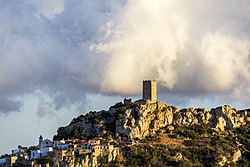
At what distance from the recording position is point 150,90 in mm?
131500

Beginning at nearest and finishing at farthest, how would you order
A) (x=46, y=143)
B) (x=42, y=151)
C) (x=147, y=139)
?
(x=42, y=151)
(x=147, y=139)
(x=46, y=143)

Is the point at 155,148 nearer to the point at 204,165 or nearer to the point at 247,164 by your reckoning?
the point at 204,165

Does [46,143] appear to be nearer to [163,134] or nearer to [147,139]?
[147,139]

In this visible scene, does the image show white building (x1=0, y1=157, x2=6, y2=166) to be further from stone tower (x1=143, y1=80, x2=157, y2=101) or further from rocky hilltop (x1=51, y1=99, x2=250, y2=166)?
stone tower (x1=143, y1=80, x2=157, y2=101)

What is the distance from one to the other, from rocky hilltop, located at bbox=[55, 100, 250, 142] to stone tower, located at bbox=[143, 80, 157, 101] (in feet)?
10.8

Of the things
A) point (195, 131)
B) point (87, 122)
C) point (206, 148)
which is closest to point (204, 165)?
point (206, 148)

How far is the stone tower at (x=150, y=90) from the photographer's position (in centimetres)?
13112

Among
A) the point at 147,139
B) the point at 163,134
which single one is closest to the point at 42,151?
the point at 147,139

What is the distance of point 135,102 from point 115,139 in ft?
38.6

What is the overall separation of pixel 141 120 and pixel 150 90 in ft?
38.0

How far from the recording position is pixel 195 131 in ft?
413

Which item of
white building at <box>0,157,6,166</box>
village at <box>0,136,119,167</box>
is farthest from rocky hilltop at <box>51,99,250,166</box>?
white building at <box>0,157,6,166</box>

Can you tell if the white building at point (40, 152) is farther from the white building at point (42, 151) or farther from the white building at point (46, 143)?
the white building at point (46, 143)

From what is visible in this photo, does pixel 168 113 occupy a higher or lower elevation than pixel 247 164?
higher
